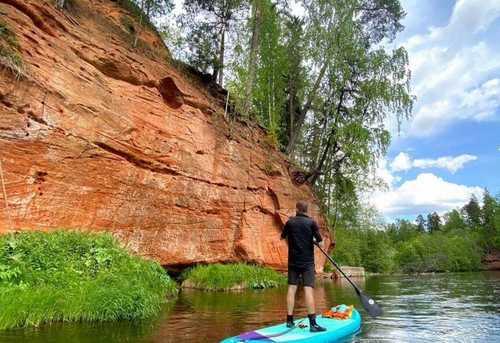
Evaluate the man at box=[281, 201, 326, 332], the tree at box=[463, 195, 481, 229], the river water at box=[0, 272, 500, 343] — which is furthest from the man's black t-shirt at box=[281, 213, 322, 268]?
the tree at box=[463, 195, 481, 229]

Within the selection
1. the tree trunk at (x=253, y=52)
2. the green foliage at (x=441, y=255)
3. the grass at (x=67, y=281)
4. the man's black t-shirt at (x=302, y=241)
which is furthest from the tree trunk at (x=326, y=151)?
the green foliage at (x=441, y=255)

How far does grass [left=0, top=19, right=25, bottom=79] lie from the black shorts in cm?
916

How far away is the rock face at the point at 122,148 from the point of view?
12.0 m

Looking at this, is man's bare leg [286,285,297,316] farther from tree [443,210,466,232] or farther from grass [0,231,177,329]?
tree [443,210,466,232]

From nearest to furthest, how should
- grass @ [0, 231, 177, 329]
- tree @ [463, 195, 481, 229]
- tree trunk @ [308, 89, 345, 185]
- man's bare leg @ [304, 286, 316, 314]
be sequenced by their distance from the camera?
man's bare leg @ [304, 286, 316, 314] < grass @ [0, 231, 177, 329] < tree trunk @ [308, 89, 345, 185] < tree @ [463, 195, 481, 229]

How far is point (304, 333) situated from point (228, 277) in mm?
10450

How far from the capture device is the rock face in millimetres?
11969

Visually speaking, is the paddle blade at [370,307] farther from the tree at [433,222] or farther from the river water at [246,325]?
the tree at [433,222]

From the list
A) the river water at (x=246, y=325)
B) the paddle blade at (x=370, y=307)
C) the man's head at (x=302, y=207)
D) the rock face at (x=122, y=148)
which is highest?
the rock face at (x=122, y=148)

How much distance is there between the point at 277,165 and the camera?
78.2 feet

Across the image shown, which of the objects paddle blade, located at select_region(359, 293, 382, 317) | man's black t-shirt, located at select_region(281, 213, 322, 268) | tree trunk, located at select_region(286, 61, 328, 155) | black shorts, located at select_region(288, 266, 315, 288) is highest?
tree trunk, located at select_region(286, 61, 328, 155)

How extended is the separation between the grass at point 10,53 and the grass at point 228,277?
9.22m

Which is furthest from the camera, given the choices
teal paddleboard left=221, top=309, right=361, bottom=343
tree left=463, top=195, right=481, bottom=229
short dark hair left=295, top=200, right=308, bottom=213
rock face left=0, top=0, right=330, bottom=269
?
tree left=463, top=195, right=481, bottom=229

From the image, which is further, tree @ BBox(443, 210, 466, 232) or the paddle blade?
tree @ BBox(443, 210, 466, 232)
